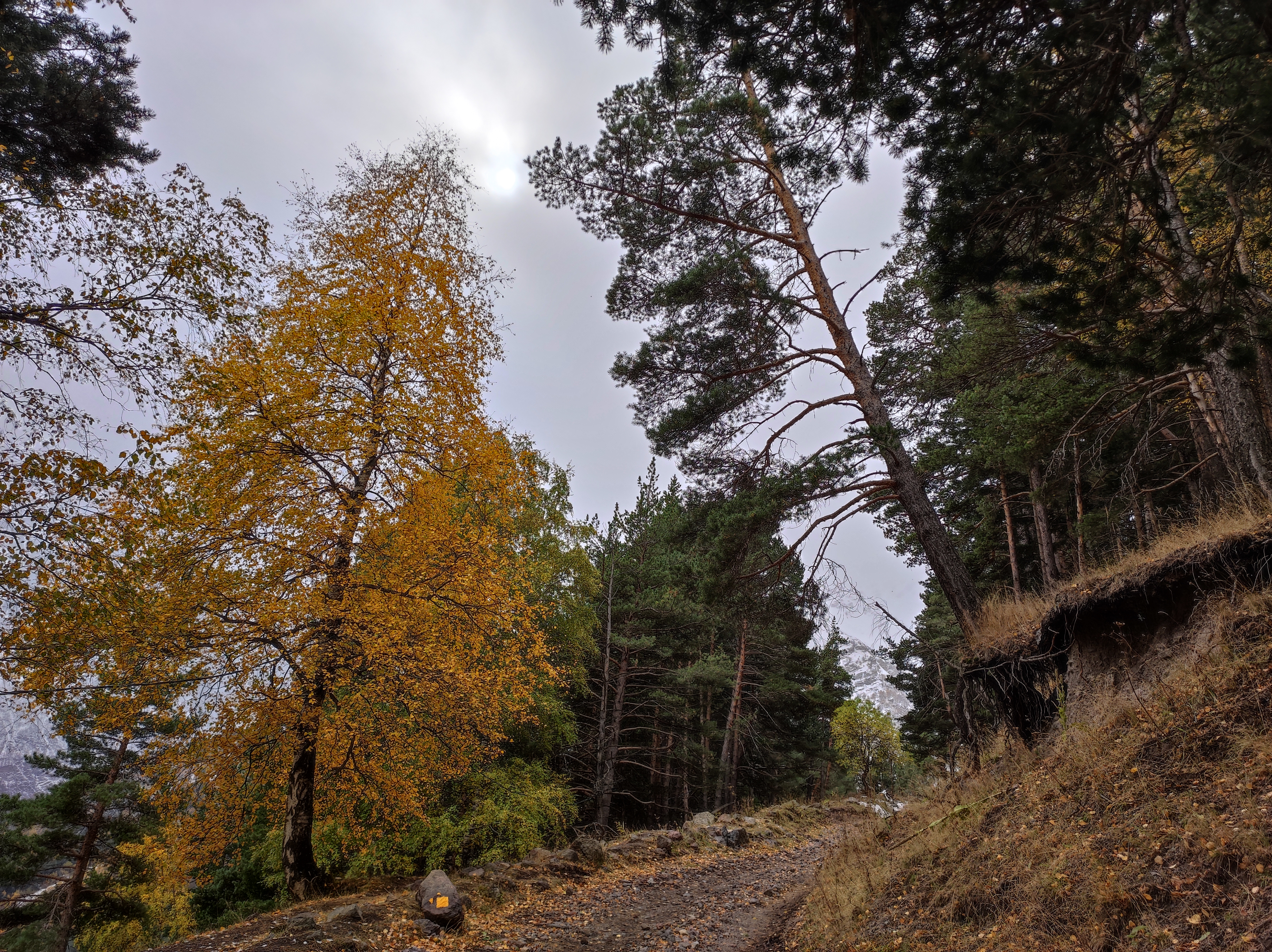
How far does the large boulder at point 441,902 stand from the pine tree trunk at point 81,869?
26.9 feet

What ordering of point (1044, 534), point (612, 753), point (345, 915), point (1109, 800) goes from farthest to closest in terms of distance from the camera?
point (612, 753), point (1044, 534), point (345, 915), point (1109, 800)

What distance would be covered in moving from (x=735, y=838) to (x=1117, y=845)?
1174 cm

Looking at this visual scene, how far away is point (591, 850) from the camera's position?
34.4 feet

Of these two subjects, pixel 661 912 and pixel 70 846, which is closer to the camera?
pixel 661 912

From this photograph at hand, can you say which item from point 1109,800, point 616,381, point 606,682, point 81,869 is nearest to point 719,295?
point 616,381

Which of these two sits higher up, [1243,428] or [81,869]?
[1243,428]

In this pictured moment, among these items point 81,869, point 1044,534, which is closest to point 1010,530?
point 1044,534

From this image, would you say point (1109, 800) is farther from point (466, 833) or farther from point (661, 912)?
point (466, 833)

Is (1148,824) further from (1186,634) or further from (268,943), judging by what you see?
(268,943)

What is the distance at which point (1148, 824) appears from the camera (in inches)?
152

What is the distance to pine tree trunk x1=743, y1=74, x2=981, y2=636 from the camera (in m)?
8.00

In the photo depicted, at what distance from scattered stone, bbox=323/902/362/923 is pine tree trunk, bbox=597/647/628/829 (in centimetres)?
1085

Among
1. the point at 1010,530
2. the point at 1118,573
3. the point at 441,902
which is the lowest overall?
the point at 441,902

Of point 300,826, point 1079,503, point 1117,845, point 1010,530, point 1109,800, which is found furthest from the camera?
point 1010,530
